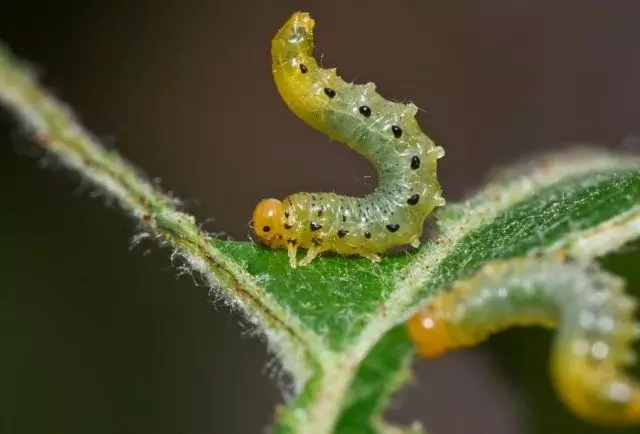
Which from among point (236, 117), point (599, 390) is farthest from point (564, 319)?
point (236, 117)

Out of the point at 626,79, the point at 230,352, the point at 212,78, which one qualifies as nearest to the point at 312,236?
the point at 230,352

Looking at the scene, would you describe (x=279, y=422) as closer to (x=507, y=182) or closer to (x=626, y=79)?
(x=507, y=182)

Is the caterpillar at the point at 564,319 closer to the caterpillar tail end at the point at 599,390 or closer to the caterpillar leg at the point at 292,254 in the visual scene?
the caterpillar tail end at the point at 599,390

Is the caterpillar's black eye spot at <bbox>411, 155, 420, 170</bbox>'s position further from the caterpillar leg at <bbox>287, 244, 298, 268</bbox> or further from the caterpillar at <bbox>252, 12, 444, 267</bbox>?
the caterpillar leg at <bbox>287, 244, 298, 268</bbox>

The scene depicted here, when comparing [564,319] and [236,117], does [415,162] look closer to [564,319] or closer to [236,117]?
[564,319]

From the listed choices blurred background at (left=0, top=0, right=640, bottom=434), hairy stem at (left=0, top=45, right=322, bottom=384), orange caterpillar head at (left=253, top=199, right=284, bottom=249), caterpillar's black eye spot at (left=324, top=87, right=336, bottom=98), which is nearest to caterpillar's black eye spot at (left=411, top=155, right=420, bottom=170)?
caterpillar's black eye spot at (left=324, top=87, right=336, bottom=98)

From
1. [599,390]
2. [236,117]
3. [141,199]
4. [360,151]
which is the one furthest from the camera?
[236,117]
